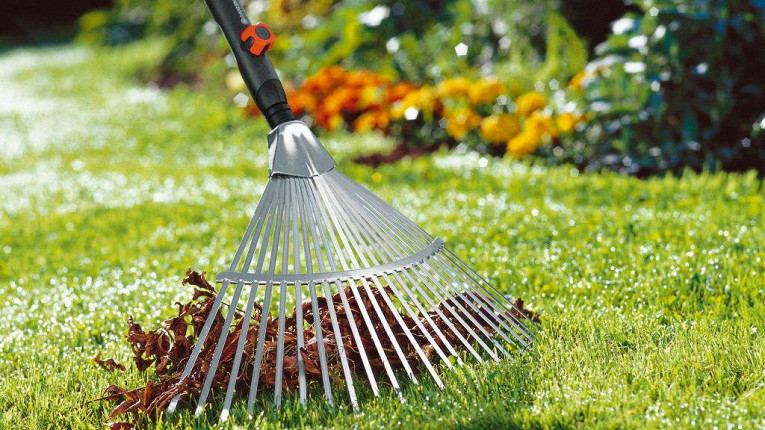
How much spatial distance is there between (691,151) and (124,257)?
9.29 feet

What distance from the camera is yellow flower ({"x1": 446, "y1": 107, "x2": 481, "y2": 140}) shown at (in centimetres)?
512

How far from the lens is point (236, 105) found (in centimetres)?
735

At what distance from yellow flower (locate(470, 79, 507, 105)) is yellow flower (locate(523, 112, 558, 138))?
1.58 ft

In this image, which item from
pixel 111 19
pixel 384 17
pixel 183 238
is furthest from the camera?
pixel 111 19

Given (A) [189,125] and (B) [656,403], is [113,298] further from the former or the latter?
(A) [189,125]

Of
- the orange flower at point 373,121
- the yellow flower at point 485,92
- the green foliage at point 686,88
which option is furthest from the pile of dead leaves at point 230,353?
the orange flower at point 373,121

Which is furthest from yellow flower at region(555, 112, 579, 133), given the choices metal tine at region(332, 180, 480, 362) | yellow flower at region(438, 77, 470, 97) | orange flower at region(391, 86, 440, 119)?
metal tine at region(332, 180, 480, 362)

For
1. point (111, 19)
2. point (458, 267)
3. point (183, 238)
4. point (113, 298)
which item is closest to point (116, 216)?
point (183, 238)

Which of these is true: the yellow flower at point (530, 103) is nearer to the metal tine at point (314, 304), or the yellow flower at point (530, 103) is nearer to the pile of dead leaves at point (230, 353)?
the pile of dead leaves at point (230, 353)

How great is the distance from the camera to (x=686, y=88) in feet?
13.7

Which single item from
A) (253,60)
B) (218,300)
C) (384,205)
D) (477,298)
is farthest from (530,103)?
(218,300)

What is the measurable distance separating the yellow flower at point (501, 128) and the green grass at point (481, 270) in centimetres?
20

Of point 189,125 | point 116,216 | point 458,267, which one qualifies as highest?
point 189,125

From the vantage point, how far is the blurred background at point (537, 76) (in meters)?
4.14
